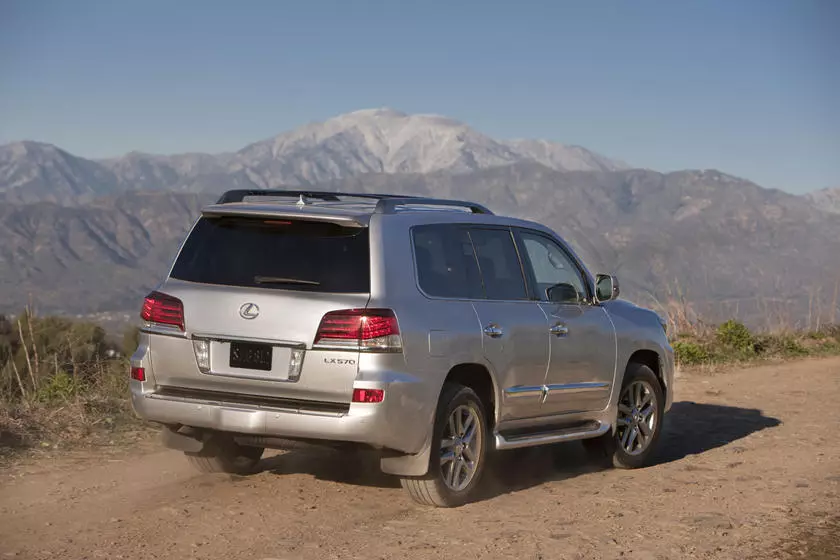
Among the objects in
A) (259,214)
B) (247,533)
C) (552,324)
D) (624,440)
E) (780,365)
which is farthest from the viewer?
(780,365)

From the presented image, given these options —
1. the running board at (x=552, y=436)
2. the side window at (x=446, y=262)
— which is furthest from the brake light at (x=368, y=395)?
the running board at (x=552, y=436)

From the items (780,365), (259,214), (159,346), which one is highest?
(259,214)

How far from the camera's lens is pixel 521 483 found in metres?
8.30

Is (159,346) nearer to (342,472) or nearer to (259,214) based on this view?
(259,214)

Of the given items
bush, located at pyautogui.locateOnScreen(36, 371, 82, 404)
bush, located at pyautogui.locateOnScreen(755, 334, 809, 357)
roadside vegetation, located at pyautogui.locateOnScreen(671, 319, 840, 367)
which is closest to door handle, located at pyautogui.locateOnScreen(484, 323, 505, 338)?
bush, located at pyautogui.locateOnScreen(36, 371, 82, 404)

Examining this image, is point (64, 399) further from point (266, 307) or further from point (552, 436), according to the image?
point (552, 436)

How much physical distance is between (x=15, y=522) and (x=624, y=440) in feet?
14.9

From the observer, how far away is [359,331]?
259 inches

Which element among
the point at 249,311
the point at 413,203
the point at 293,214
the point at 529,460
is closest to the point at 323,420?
the point at 249,311

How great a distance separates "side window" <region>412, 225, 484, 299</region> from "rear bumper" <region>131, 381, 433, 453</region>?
80 centimetres

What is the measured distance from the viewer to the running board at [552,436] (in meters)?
7.65

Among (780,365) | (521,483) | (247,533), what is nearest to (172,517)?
(247,533)

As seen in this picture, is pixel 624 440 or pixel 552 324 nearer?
pixel 552 324

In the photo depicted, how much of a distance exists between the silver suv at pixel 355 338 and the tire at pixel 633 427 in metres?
1.02
